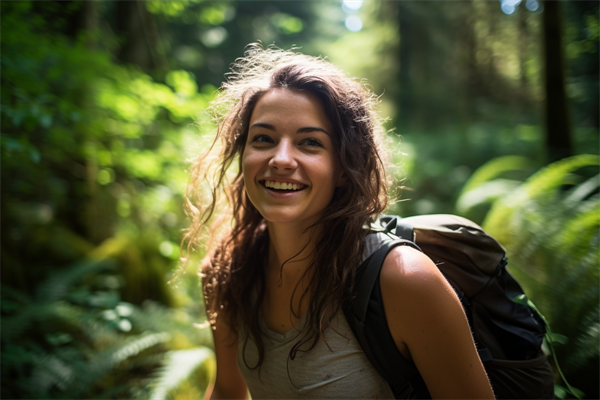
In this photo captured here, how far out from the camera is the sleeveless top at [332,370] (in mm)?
1441

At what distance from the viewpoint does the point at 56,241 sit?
15.6 feet

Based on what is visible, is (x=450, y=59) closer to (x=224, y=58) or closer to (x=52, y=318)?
(x=224, y=58)

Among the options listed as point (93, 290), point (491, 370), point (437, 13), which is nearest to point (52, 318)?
point (93, 290)

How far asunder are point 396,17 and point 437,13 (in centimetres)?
144

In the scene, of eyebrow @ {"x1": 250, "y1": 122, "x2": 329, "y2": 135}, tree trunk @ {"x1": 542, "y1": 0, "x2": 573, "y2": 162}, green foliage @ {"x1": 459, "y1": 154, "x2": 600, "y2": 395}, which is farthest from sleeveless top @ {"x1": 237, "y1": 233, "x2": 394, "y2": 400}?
tree trunk @ {"x1": 542, "y1": 0, "x2": 573, "y2": 162}

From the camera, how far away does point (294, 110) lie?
157 cm

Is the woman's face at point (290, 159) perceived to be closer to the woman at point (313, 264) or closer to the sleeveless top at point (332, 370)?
the woman at point (313, 264)

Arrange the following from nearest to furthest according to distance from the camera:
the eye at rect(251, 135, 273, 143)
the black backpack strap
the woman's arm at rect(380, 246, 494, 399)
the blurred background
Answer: the woman's arm at rect(380, 246, 494, 399) < the black backpack strap < the eye at rect(251, 135, 273, 143) < the blurred background

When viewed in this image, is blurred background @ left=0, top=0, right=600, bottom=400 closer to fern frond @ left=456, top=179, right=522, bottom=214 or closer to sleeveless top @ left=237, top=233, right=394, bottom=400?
fern frond @ left=456, top=179, right=522, bottom=214

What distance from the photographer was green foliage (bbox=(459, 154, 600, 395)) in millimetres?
2033

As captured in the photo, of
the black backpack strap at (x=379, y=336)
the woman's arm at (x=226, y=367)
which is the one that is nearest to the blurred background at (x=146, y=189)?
the woman's arm at (x=226, y=367)

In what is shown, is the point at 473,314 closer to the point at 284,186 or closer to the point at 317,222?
the point at 317,222

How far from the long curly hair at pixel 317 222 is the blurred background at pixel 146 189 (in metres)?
0.22

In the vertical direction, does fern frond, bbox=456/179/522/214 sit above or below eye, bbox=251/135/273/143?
below
